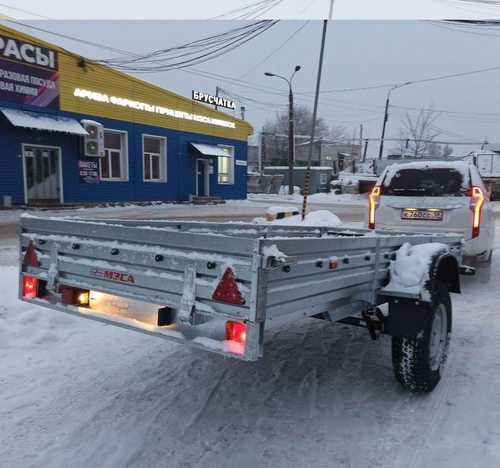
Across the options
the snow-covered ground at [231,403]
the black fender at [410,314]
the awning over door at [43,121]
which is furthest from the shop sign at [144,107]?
the black fender at [410,314]

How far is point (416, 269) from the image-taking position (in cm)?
364

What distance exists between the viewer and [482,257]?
7145mm

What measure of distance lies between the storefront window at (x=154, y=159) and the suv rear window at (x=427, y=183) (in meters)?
19.8

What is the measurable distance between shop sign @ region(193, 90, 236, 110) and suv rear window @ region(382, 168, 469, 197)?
998 inches

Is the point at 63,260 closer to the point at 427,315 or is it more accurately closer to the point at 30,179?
the point at 427,315

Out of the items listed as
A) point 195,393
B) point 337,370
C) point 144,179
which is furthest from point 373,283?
point 144,179

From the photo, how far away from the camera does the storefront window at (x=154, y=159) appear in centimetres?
2580

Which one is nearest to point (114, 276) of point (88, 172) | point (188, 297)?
point (188, 297)

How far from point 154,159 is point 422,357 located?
24.4m

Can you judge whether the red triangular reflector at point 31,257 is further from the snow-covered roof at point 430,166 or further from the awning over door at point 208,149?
the awning over door at point 208,149

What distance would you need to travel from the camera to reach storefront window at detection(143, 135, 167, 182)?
25.8 meters

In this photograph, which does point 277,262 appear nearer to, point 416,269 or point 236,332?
point 236,332

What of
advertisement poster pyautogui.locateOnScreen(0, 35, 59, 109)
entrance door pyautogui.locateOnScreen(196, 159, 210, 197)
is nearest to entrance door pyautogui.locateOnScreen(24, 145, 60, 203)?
advertisement poster pyautogui.locateOnScreen(0, 35, 59, 109)

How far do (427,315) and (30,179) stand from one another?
2011 centimetres
